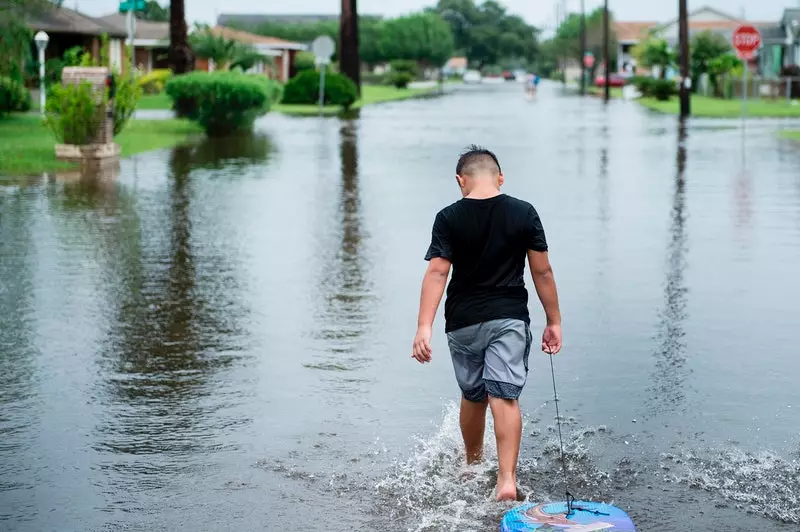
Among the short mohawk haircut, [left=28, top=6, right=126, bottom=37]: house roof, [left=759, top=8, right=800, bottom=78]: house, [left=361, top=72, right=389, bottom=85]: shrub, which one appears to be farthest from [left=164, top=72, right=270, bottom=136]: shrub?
[left=361, top=72, right=389, bottom=85]: shrub

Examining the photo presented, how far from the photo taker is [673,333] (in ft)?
30.7

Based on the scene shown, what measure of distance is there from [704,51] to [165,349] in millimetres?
64889

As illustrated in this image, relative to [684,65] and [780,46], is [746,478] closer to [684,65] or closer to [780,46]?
[684,65]

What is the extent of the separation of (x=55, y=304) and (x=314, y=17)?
178074 mm

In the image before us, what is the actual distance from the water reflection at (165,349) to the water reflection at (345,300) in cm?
59

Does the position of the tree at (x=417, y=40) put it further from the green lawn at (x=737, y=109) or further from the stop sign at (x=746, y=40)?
the stop sign at (x=746, y=40)

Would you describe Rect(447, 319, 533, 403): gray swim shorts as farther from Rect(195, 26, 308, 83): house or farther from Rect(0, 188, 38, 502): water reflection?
Rect(195, 26, 308, 83): house

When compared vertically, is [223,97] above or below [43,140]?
above

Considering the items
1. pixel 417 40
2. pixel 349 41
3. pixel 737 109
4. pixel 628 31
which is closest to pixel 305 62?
pixel 349 41

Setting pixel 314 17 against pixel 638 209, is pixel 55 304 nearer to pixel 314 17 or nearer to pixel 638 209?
pixel 638 209

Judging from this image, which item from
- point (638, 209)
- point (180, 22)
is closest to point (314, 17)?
point (180, 22)

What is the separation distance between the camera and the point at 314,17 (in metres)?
185

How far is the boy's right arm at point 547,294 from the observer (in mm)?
5855

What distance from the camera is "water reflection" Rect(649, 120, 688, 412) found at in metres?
7.68
